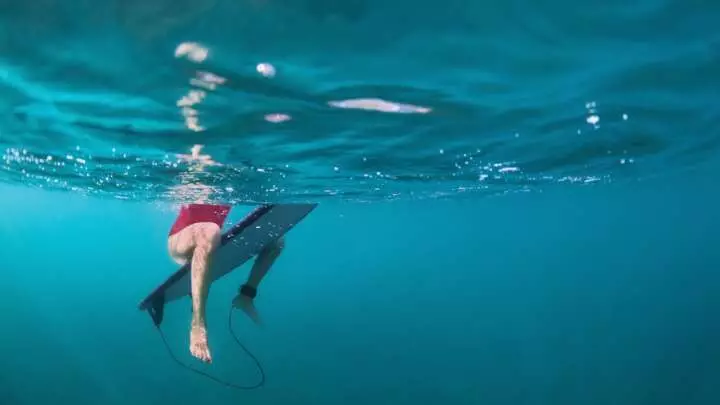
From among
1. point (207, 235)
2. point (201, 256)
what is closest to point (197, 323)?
point (201, 256)

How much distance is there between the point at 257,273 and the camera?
32.2 feet

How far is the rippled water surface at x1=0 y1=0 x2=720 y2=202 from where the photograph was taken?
18.4ft

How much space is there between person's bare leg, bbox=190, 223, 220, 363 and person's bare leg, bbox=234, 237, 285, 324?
155 centimetres

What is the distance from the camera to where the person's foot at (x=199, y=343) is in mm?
6941

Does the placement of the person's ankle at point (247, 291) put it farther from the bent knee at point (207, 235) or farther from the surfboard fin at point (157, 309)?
the surfboard fin at point (157, 309)

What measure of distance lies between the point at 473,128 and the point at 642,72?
355 cm

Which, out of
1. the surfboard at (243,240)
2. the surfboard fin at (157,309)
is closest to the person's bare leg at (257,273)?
the surfboard at (243,240)

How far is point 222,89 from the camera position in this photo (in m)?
7.63

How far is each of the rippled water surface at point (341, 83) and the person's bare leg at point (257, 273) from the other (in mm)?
2443

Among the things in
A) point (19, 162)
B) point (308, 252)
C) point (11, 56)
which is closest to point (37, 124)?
point (11, 56)

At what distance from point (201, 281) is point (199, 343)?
111 centimetres

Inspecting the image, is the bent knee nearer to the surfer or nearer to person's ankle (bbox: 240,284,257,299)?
the surfer

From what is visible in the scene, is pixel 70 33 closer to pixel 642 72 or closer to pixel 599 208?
pixel 642 72

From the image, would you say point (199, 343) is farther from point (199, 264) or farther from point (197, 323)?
point (199, 264)
